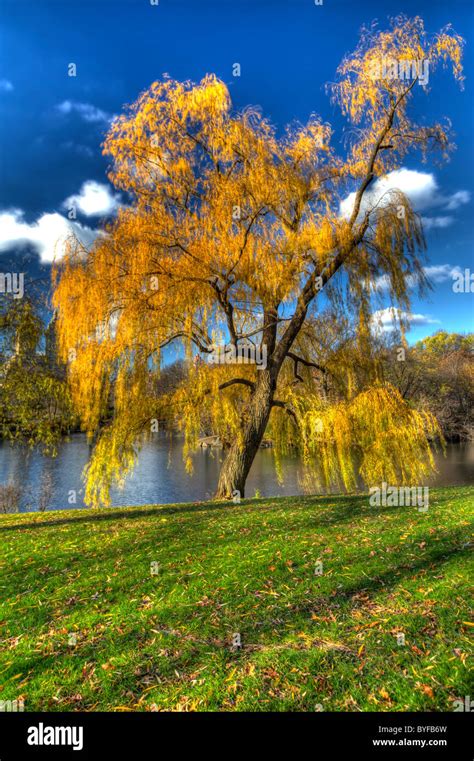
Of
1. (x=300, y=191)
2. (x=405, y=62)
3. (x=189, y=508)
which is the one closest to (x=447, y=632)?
(x=189, y=508)

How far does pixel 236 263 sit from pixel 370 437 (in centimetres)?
443

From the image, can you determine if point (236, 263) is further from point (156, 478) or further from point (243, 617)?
point (156, 478)

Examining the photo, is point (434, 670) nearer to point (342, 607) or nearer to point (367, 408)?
point (342, 607)

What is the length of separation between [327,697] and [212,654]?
0.82 metres

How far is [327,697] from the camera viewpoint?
231 centimetres

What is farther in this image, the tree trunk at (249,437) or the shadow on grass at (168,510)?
the tree trunk at (249,437)

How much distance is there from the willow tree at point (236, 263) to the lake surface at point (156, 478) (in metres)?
4.94

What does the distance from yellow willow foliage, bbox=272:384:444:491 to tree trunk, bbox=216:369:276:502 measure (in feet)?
2.93

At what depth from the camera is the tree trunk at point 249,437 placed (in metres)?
8.80

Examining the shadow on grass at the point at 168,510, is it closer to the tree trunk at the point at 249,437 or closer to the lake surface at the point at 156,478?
the tree trunk at the point at 249,437

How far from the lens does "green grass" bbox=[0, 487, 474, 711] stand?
7.93 ft
